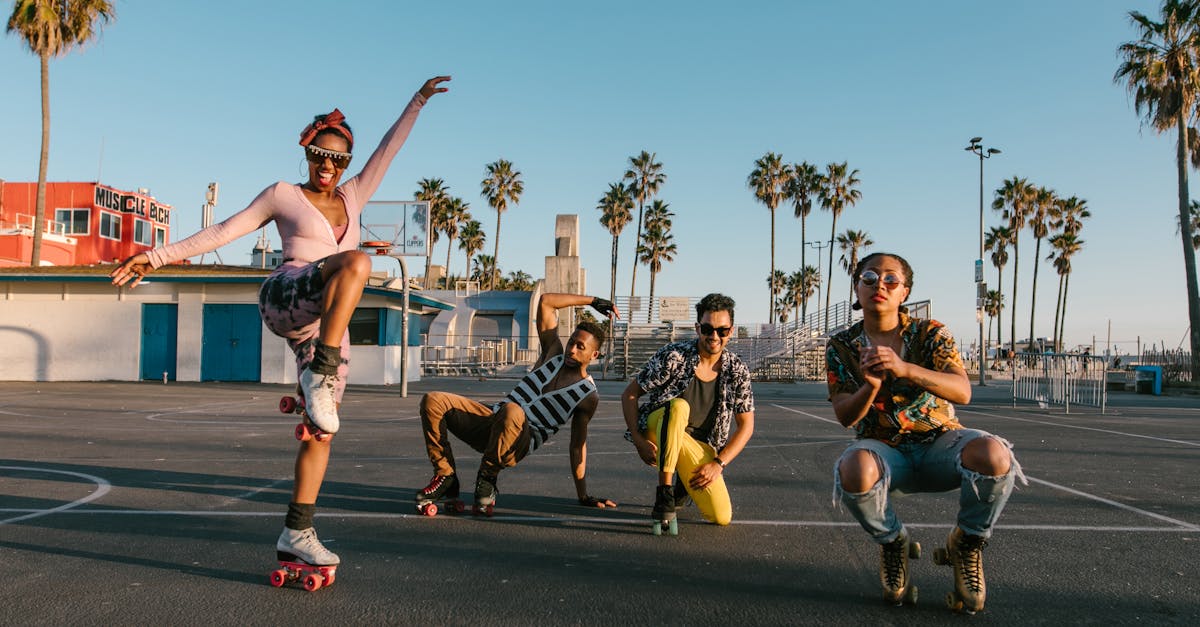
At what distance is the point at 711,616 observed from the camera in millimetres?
3096

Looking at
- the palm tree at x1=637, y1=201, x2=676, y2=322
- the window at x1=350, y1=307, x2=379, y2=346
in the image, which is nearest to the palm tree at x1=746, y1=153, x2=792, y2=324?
the palm tree at x1=637, y1=201, x2=676, y2=322

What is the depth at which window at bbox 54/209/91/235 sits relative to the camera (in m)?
44.5

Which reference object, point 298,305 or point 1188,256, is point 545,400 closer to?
point 298,305

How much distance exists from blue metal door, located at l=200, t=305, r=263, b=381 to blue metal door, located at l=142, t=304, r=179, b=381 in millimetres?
981

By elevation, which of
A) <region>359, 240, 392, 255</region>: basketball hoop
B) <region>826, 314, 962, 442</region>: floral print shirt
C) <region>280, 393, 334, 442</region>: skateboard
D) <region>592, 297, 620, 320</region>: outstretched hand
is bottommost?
<region>280, 393, 334, 442</region>: skateboard

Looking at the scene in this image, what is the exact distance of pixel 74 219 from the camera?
4472 cm

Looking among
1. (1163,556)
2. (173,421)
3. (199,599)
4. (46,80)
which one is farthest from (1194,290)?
(46,80)

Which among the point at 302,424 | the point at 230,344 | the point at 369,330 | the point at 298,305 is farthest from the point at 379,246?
the point at 302,424

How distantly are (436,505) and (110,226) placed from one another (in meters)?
49.8

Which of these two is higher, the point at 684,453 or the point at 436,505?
the point at 684,453

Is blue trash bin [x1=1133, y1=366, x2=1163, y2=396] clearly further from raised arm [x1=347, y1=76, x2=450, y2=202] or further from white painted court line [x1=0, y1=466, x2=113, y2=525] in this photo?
white painted court line [x1=0, y1=466, x2=113, y2=525]

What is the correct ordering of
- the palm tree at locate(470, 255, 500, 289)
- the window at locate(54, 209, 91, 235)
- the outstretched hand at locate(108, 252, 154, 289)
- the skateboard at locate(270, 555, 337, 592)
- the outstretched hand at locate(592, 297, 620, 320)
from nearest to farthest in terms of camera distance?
1. the skateboard at locate(270, 555, 337, 592)
2. the outstretched hand at locate(108, 252, 154, 289)
3. the outstretched hand at locate(592, 297, 620, 320)
4. the window at locate(54, 209, 91, 235)
5. the palm tree at locate(470, 255, 500, 289)

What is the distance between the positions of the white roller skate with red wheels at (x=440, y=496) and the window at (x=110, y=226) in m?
48.7

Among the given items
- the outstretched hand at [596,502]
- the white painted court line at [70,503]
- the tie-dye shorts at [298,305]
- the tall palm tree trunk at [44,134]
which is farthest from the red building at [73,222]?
the tie-dye shorts at [298,305]
